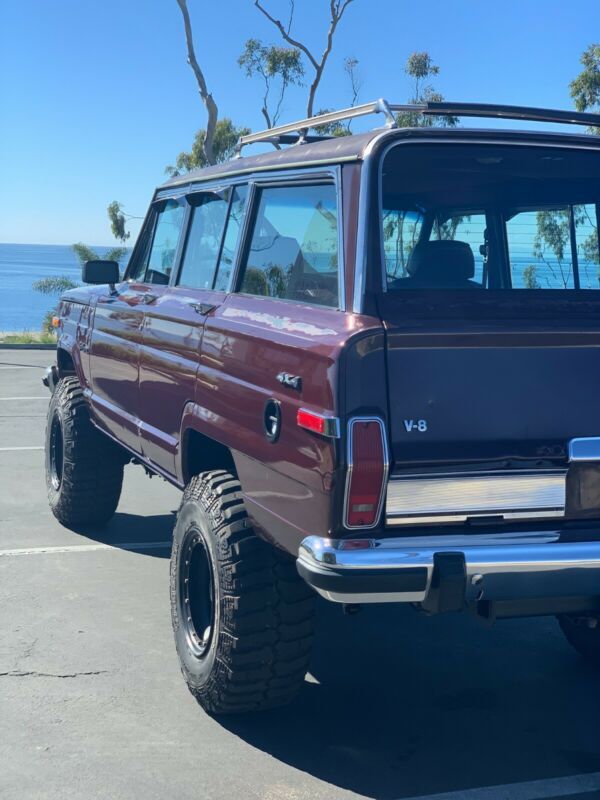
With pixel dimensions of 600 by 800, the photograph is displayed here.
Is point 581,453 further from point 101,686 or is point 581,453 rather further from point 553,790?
point 101,686

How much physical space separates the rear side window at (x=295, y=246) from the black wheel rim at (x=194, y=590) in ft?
3.50

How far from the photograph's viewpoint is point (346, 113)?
148 inches

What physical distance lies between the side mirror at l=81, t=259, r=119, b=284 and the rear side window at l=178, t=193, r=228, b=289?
891mm

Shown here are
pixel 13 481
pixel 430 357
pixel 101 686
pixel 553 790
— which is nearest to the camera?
pixel 430 357

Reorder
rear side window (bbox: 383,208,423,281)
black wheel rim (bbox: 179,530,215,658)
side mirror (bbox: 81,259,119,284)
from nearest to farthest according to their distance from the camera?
rear side window (bbox: 383,208,423,281), black wheel rim (bbox: 179,530,215,658), side mirror (bbox: 81,259,119,284)

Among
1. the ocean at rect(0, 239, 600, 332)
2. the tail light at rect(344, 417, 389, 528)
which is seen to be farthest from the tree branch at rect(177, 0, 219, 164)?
the tail light at rect(344, 417, 389, 528)

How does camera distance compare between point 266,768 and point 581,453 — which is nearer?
point 581,453

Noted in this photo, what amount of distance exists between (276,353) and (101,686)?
172cm

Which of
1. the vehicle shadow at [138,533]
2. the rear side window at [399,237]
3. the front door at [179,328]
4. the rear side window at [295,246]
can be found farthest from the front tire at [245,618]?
the vehicle shadow at [138,533]

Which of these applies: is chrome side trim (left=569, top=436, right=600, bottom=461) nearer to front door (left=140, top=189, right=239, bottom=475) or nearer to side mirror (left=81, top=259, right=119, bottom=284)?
front door (left=140, top=189, right=239, bottom=475)

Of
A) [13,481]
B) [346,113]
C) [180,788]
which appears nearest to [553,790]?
[180,788]

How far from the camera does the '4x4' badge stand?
3223 millimetres

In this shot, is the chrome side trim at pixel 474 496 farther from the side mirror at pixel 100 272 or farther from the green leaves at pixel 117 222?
the green leaves at pixel 117 222

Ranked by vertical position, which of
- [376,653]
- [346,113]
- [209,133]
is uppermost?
[209,133]
